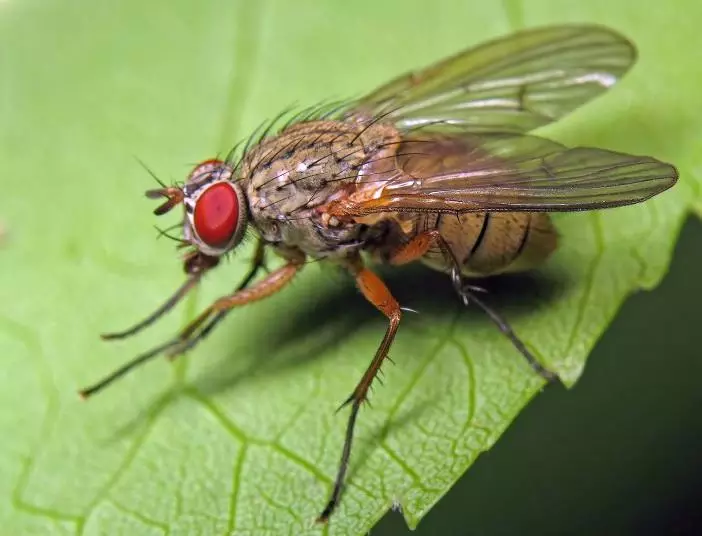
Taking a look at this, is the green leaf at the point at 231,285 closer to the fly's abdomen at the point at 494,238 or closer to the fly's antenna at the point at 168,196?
the fly's abdomen at the point at 494,238

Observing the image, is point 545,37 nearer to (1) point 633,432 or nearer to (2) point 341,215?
(2) point 341,215

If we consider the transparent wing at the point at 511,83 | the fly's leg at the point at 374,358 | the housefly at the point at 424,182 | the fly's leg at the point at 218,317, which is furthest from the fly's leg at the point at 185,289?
the transparent wing at the point at 511,83

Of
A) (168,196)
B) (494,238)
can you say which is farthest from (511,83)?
(168,196)

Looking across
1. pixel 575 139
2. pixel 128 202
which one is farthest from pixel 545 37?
pixel 128 202

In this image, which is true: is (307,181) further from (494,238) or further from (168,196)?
(494,238)

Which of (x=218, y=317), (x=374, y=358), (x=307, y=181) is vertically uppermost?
(x=307, y=181)

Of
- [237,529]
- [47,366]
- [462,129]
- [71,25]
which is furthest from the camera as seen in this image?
[71,25]
